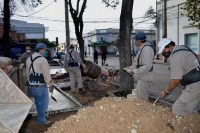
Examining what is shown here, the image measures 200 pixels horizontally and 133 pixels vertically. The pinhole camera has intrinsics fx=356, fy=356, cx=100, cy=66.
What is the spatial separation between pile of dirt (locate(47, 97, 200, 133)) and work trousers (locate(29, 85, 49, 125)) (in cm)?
339

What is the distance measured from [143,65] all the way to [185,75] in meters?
1.79

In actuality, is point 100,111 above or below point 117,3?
below

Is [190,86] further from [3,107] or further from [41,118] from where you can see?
[41,118]

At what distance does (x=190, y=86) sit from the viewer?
18.1 feet

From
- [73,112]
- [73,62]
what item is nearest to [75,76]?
[73,62]

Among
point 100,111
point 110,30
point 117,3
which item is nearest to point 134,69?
point 100,111

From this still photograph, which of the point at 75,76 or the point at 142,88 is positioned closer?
the point at 142,88

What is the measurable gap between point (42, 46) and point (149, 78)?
2.51 metres

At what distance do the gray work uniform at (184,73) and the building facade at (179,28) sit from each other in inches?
1070

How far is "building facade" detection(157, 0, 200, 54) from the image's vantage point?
33.0 m

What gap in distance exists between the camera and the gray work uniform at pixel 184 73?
536 cm

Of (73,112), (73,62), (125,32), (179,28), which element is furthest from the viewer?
(179,28)

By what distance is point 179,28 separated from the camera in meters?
35.4

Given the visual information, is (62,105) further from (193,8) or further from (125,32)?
(193,8)
